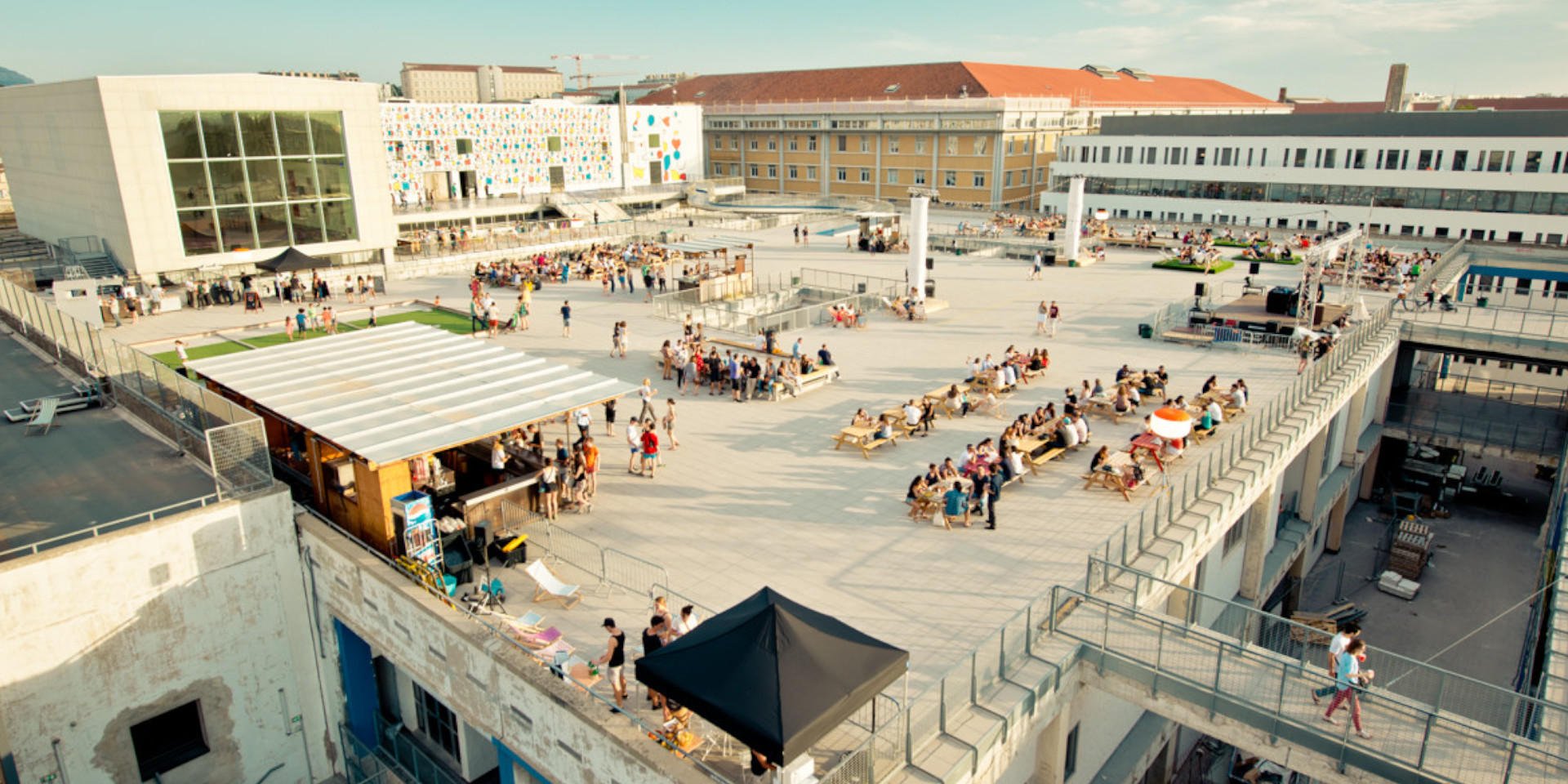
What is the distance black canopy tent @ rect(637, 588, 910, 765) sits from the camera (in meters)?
8.39

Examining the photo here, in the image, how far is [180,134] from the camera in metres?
34.5

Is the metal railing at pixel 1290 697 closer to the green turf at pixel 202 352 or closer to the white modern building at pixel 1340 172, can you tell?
the green turf at pixel 202 352

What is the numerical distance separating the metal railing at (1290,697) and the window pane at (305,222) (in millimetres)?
37229

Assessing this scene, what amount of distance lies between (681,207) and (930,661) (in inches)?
2237

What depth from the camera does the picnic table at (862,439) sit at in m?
18.6

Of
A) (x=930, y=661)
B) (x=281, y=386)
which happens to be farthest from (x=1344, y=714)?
(x=281, y=386)

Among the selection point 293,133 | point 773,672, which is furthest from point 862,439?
point 293,133

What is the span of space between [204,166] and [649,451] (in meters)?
28.8

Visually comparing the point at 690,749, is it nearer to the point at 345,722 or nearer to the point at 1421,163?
the point at 345,722

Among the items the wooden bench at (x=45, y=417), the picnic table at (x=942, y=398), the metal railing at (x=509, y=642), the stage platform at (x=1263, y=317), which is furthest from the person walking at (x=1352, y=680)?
the wooden bench at (x=45, y=417)

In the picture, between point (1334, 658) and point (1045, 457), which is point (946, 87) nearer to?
point (1045, 457)

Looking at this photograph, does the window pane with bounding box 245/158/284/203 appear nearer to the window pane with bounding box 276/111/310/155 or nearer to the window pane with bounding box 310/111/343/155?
the window pane with bounding box 276/111/310/155

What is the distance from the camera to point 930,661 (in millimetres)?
11508

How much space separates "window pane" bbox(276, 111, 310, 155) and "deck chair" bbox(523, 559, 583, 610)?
3217 centimetres
